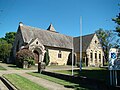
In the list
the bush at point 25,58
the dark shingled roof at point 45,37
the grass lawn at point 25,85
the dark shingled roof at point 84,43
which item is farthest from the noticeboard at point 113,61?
the dark shingled roof at point 84,43

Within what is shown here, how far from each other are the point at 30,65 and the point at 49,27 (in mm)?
29480

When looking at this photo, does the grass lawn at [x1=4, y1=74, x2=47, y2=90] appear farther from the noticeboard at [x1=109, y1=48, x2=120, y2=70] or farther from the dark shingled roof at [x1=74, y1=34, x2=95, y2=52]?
the dark shingled roof at [x1=74, y1=34, x2=95, y2=52]

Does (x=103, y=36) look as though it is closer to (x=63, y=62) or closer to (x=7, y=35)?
(x=63, y=62)

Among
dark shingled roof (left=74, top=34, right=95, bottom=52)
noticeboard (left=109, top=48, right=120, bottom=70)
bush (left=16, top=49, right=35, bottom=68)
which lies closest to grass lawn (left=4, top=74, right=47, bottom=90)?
noticeboard (left=109, top=48, right=120, bottom=70)

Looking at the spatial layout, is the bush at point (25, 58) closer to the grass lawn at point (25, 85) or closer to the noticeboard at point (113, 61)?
the grass lawn at point (25, 85)

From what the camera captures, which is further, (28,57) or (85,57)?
(85,57)

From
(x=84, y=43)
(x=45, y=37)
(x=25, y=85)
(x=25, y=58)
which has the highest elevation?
(x=45, y=37)

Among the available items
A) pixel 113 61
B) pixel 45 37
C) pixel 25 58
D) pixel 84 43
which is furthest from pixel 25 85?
pixel 84 43

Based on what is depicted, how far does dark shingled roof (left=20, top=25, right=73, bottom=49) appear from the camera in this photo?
3586 centimetres

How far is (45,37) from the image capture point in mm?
39188

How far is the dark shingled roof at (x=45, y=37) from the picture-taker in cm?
3586

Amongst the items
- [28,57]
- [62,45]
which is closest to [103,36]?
[62,45]

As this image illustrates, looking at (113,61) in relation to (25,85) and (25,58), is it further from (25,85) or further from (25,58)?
(25,58)

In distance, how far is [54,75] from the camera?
16.5 metres
